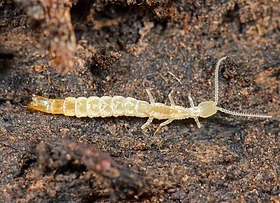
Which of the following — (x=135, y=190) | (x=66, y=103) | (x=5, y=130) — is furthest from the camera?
(x=66, y=103)

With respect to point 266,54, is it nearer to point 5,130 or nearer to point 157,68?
point 157,68

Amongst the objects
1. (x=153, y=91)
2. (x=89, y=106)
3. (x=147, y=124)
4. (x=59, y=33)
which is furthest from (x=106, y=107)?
(x=59, y=33)

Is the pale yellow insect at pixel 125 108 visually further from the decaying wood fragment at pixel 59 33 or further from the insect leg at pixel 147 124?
the decaying wood fragment at pixel 59 33

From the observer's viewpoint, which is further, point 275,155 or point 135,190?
point 275,155

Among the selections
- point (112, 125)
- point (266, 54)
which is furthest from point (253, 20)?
point (112, 125)

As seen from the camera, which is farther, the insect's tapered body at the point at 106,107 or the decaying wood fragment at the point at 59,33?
the insect's tapered body at the point at 106,107

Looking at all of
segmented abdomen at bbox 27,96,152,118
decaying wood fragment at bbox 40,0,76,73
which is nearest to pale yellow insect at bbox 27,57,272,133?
segmented abdomen at bbox 27,96,152,118

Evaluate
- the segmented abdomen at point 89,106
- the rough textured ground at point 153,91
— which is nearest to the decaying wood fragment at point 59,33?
the rough textured ground at point 153,91

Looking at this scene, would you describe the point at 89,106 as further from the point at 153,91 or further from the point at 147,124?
the point at 153,91

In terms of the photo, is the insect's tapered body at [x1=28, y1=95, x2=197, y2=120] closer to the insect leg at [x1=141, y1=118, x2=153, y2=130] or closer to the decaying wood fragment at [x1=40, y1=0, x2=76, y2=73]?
the insect leg at [x1=141, y1=118, x2=153, y2=130]
